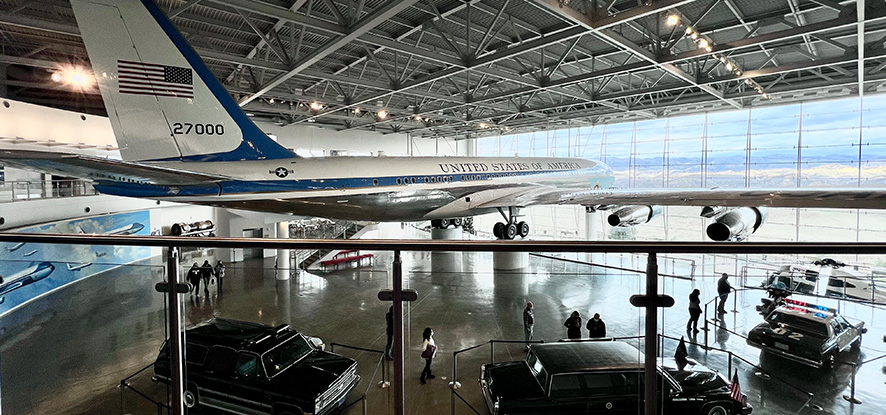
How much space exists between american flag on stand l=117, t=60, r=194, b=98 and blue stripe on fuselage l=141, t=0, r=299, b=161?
22cm

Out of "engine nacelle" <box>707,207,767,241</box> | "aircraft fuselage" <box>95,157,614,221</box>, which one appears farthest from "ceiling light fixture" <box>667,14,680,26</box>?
"aircraft fuselage" <box>95,157,614,221</box>

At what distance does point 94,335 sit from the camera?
6.42 feet

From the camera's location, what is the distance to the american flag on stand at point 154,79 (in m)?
5.49

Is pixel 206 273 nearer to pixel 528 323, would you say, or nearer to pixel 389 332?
pixel 389 332

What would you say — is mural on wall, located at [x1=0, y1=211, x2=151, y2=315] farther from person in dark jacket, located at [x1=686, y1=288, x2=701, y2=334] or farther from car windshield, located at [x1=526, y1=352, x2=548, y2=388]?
person in dark jacket, located at [x1=686, y1=288, x2=701, y2=334]

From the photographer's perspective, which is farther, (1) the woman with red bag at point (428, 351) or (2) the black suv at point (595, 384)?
(1) the woman with red bag at point (428, 351)

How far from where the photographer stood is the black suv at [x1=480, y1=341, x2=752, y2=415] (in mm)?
1583

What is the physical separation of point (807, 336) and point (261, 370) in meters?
2.45

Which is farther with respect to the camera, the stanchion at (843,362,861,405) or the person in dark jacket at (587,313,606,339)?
the person in dark jacket at (587,313,606,339)

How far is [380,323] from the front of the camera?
1630 millimetres

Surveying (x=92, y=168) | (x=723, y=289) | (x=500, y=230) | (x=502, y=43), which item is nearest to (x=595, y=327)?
(x=723, y=289)

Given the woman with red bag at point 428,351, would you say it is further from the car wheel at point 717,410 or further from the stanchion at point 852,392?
the stanchion at point 852,392

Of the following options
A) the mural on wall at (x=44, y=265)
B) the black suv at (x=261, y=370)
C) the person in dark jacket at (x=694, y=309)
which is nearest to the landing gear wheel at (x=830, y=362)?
the person in dark jacket at (x=694, y=309)

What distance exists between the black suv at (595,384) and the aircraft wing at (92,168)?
339 cm
